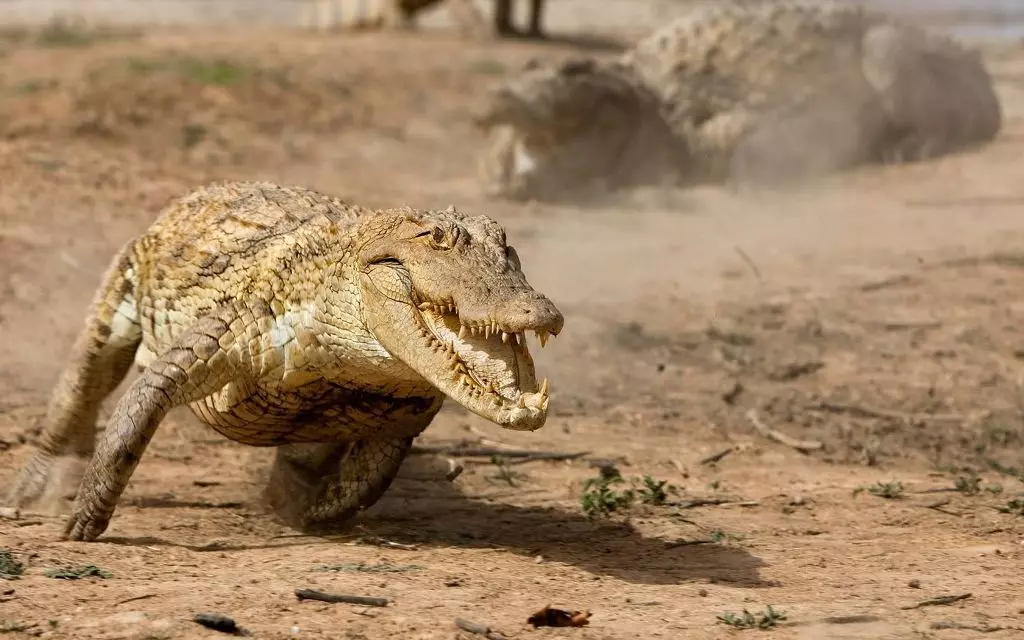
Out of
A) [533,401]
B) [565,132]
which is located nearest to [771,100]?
[565,132]

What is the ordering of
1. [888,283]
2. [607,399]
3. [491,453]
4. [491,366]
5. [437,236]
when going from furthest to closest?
[888,283]
[607,399]
[491,453]
[437,236]
[491,366]

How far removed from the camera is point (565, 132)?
11.9 m

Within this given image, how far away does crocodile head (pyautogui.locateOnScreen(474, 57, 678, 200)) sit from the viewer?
11.7 meters

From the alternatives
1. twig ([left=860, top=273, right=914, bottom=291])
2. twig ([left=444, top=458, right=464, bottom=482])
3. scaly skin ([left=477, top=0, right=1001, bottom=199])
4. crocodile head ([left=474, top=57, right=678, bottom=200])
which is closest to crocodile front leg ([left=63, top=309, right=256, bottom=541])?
twig ([left=444, top=458, right=464, bottom=482])

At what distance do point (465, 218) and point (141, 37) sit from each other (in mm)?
13847

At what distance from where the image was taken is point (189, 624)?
3.77 metres

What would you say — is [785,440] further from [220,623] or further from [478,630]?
[220,623]

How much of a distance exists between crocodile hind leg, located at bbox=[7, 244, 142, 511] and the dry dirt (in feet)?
1.01

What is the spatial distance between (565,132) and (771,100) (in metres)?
2.36

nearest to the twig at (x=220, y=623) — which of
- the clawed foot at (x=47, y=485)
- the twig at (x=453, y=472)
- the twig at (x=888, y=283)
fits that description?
the clawed foot at (x=47, y=485)

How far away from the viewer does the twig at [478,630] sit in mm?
3812

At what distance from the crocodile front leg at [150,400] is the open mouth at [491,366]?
84cm

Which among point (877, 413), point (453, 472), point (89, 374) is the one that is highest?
point (89, 374)

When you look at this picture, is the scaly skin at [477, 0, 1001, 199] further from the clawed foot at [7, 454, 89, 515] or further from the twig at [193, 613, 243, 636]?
the twig at [193, 613, 243, 636]
